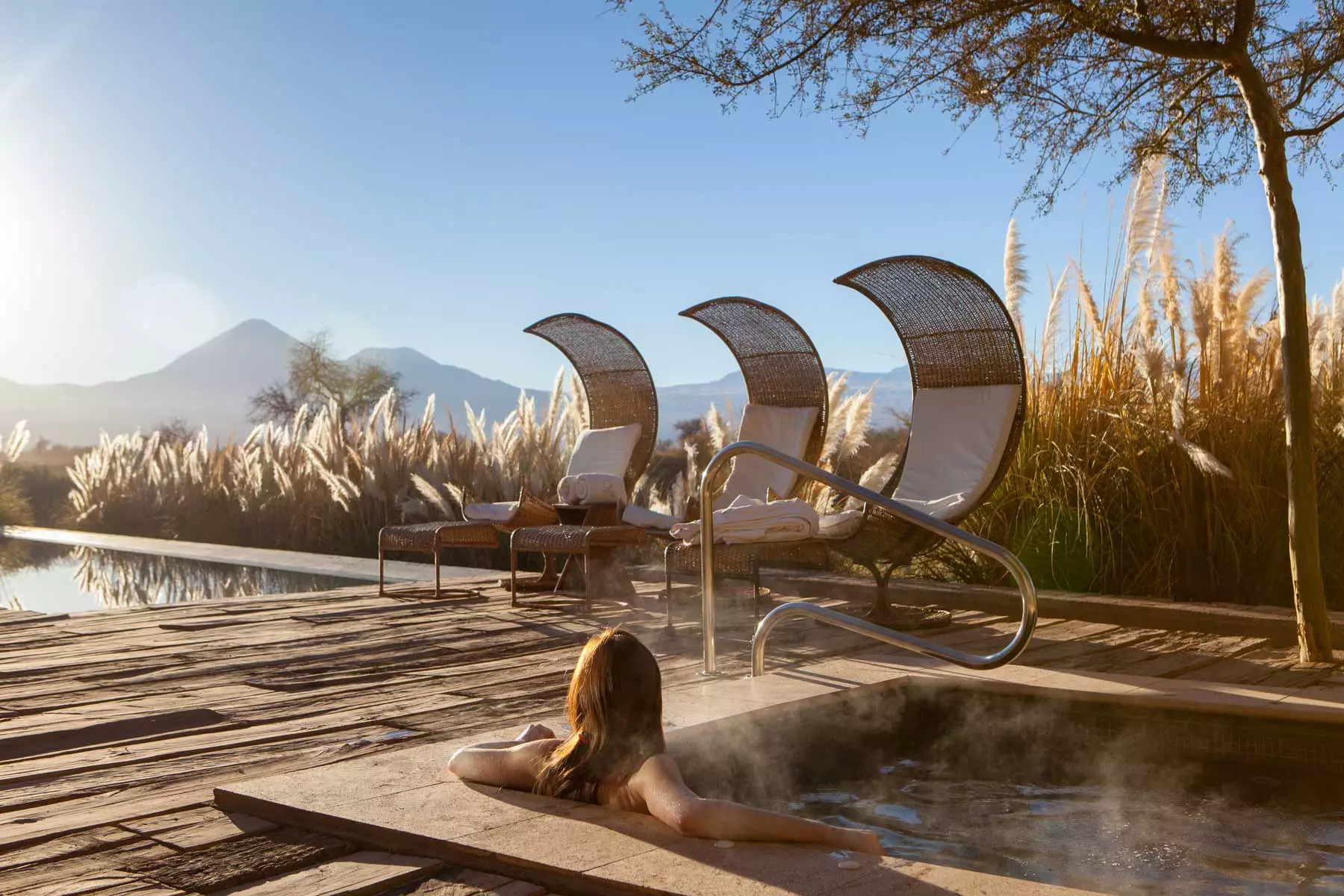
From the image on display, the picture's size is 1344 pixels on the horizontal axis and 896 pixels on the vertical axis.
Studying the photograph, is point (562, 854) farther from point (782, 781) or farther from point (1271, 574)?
point (1271, 574)

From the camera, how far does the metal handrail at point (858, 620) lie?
302 centimetres

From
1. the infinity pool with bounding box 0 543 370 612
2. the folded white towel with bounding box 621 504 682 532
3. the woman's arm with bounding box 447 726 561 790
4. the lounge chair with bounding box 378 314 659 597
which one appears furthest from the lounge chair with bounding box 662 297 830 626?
the woman's arm with bounding box 447 726 561 790

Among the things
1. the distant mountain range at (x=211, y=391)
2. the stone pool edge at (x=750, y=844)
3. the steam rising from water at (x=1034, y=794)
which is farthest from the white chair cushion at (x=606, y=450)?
the distant mountain range at (x=211, y=391)

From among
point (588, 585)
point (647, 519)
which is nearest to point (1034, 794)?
point (588, 585)

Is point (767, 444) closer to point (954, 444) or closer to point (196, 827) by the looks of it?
point (954, 444)

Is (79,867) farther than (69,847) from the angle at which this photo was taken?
No

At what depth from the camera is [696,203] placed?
43.3 ft

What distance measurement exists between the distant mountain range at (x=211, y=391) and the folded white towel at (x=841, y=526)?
81814 millimetres

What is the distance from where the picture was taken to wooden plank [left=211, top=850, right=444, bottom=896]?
212cm

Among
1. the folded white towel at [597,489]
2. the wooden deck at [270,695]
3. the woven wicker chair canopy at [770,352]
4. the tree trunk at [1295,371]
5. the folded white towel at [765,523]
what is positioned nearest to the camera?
the wooden deck at [270,695]

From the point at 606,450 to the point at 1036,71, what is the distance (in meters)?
3.50

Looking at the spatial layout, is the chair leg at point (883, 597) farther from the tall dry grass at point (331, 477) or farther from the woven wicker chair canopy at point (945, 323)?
the tall dry grass at point (331, 477)

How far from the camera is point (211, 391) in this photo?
487ft

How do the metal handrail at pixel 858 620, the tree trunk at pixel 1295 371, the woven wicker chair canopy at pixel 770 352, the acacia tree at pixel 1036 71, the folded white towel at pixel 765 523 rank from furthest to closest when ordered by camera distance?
1. the woven wicker chair canopy at pixel 770 352
2. the acacia tree at pixel 1036 71
3. the folded white towel at pixel 765 523
4. the tree trunk at pixel 1295 371
5. the metal handrail at pixel 858 620
